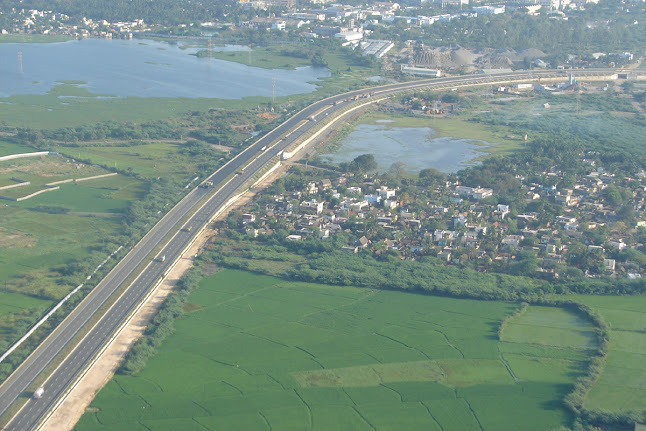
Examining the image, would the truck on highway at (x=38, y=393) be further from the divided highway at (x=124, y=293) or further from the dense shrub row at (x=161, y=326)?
the dense shrub row at (x=161, y=326)

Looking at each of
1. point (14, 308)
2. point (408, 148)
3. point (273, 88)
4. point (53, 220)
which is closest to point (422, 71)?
point (273, 88)

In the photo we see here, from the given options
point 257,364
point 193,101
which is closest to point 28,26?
point 193,101

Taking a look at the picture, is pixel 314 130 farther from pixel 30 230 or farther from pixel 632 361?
pixel 632 361

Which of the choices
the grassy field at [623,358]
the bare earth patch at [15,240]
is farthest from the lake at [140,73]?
the grassy field at [623,358]

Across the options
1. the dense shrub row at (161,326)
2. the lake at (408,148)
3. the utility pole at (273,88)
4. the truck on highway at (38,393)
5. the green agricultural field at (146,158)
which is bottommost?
the truck on highway at (38,393)

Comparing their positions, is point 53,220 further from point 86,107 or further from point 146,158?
point 86,107

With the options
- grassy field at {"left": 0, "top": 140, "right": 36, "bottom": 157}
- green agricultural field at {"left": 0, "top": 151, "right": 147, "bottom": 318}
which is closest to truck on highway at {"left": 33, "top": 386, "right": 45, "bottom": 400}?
green agricultural field at {"left": 0, "top": 151, "right": 147, "bottom": 318}

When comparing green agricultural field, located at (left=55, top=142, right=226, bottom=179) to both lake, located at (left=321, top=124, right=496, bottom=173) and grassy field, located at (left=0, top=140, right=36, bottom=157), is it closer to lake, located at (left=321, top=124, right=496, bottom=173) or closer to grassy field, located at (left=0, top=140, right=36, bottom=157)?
grassy field, located at (left=0, top=140, right=36, bottom=157)
